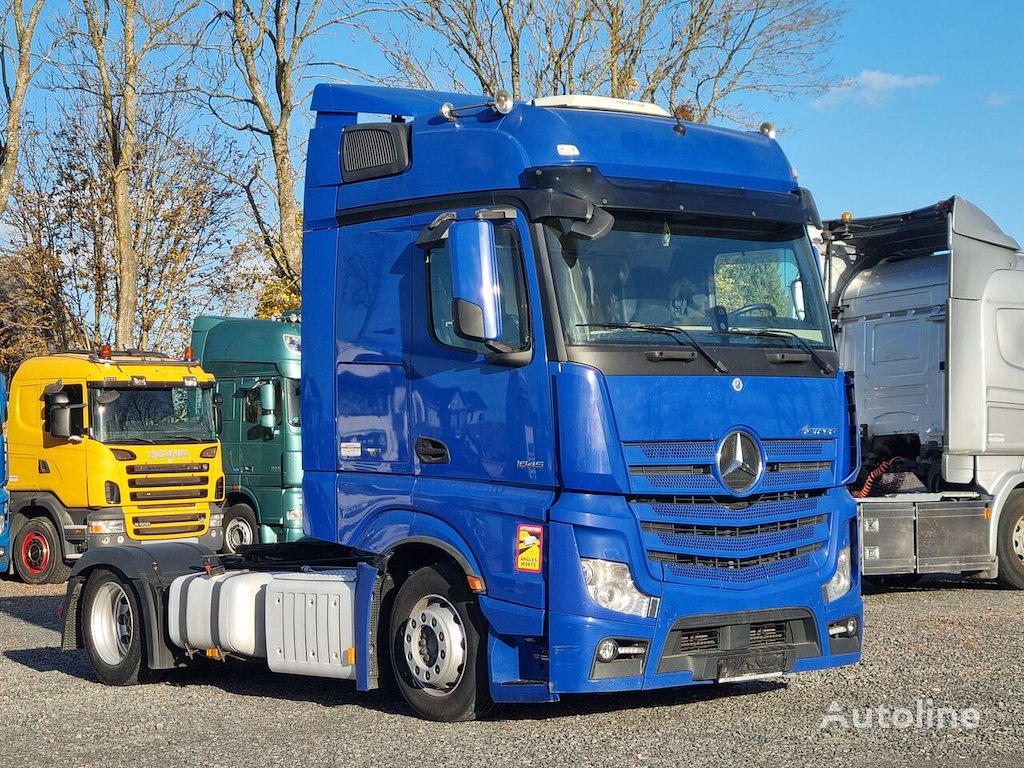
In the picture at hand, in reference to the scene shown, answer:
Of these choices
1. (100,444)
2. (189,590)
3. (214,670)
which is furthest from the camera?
(100,444)

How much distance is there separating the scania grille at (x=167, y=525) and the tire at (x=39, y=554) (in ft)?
3.47

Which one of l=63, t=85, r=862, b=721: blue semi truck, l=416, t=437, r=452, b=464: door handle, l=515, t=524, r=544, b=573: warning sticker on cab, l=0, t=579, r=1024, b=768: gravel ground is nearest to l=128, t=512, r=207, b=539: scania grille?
l=0, t=579, r=1024, b=768: gravel ground

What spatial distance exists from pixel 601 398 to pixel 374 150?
2.47 meters

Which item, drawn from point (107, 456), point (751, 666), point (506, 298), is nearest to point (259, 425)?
point (107, 456)

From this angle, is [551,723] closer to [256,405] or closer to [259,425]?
[256,405]

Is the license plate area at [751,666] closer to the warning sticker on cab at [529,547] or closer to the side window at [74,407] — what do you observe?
the warning sticker on cab at [529,547]

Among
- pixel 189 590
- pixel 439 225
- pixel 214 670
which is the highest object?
pixel 439 225

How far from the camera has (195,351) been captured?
21.4 meters

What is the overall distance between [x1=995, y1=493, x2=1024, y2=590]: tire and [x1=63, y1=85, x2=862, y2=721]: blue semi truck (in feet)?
22.6

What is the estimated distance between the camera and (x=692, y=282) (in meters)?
7.70

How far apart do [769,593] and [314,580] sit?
292cm

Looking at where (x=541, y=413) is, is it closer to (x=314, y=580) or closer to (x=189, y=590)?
(x=314, y=580)

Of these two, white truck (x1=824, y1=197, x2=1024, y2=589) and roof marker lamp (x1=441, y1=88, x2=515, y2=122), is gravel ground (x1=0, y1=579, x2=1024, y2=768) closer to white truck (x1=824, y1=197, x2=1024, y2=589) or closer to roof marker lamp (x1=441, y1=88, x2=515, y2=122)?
white truck (x1=824, y1=197, x2=1024, y2=589)

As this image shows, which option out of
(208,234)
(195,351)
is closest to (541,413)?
(195,351)
